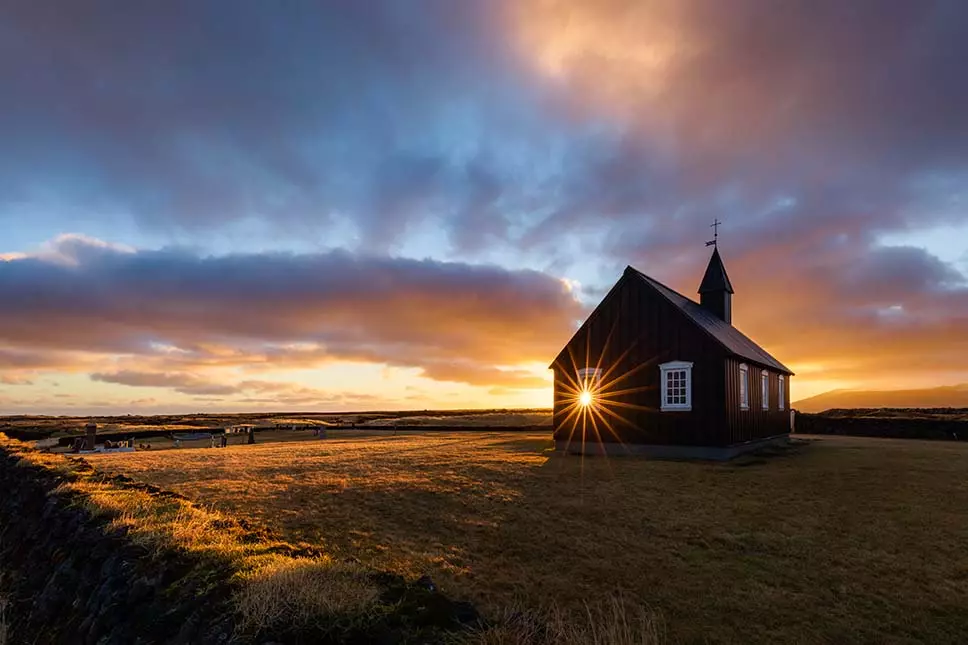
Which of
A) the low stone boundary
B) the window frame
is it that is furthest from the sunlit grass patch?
the window frame

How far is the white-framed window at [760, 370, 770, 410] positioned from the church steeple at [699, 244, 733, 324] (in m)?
5.18

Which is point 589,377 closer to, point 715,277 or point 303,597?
point 715,277

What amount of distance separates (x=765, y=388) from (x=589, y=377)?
1178cm

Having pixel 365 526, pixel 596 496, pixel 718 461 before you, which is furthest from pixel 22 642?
pixel 718 461

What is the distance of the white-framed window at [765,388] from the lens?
30.9m

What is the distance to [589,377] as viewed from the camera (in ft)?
93.6

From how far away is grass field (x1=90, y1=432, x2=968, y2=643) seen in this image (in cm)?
811

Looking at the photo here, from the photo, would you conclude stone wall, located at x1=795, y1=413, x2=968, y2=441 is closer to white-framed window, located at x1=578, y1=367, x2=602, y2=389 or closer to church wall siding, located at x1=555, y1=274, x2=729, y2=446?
church wall siding, located at x1=555, y1=274, x2=729, y2=446

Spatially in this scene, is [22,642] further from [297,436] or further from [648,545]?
[297,436]

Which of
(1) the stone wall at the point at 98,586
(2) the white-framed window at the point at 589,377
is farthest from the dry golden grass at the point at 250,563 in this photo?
(2) the white-framed window at the point at 589,377

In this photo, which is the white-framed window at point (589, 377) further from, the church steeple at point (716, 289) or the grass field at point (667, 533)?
the church steeple at point (716, 289)

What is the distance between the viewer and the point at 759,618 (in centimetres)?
776

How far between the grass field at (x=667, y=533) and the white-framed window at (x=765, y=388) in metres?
8.79

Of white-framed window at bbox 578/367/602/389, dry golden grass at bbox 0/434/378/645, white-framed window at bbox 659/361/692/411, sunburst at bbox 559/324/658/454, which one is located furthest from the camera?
white-framed window at bbox 578/367/602/389
